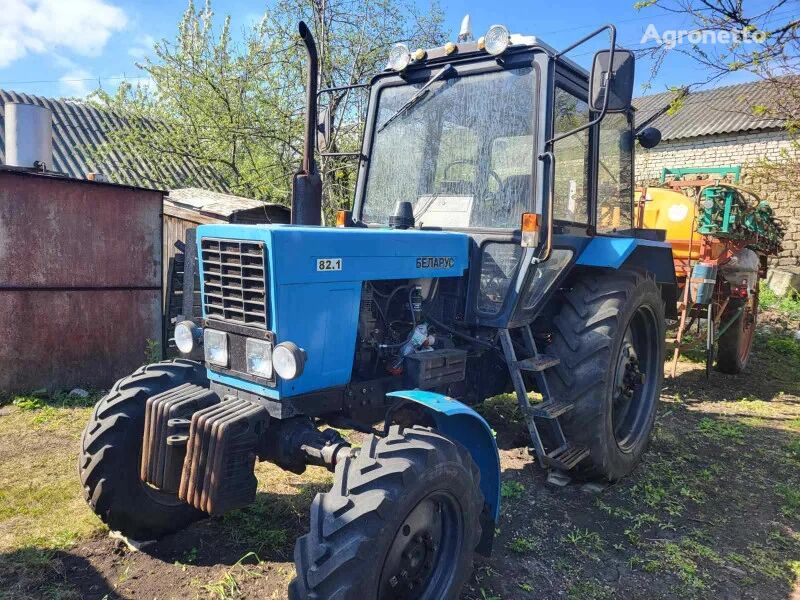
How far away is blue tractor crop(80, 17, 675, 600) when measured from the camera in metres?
2.36

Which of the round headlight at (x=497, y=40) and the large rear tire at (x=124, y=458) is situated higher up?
the round headlight at (x=497, y=40)

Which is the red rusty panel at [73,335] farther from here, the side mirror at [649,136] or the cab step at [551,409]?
the side mirror at [649,136]

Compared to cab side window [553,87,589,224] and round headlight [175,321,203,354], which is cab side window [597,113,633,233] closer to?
cab side window [553,87,589,224]

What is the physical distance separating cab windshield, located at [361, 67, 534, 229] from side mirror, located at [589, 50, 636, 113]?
504 millimetres

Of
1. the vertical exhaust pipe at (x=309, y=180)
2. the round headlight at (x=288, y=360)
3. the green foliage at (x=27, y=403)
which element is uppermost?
the vertical exhaust pipe at (x=309, y=180)

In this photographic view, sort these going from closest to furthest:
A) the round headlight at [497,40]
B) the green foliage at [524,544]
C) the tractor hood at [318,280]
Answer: the tractor hood at [318,280]
the green foliage at [524,544]
the round headlight at [497,40]

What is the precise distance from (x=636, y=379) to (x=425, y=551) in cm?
237

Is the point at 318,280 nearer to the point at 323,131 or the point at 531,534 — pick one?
the point at 323,131

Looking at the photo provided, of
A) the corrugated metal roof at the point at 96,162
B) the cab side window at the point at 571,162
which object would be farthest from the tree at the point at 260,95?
the cab side window at the point at 571,162

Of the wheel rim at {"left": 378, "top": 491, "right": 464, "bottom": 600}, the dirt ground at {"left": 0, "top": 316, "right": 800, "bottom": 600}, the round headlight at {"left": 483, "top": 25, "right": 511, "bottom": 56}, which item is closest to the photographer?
the wheel rim at {"left": 378, "top": 491, "right": 464, "bottom": 600}

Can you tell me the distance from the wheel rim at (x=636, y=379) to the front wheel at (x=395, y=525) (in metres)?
1.94

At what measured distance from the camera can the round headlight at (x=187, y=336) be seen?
2926mm

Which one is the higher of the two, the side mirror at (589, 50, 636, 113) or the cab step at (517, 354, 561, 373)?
the side mirror at (589, 50, 636, 113)

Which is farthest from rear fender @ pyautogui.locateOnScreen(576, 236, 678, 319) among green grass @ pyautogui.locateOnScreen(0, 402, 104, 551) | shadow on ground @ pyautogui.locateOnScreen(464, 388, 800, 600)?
green grass @ pyautogui.locateOnScreen(0, 402, 104, 551)
